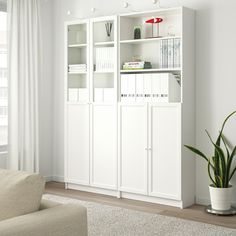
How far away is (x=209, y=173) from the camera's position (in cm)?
486

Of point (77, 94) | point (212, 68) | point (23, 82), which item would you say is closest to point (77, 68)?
point (77, 94)

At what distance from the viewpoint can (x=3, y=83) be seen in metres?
5.91

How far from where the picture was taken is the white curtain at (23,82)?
19.3 ft

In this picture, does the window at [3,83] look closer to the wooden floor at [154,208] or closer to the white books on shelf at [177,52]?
the wooden floor at [154,208]

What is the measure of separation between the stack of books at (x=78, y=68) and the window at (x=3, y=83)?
32.5 inches

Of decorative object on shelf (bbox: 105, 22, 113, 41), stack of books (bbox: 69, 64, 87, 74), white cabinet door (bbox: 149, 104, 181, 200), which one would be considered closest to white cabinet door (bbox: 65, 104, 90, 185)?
stack of books (bbox: 69, 64, 87, 74)

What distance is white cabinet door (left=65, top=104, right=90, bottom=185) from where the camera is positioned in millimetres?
5805

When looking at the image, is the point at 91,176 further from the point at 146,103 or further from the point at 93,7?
the point at 93,7

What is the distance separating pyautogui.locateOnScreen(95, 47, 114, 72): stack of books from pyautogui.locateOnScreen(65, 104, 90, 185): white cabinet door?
504mm

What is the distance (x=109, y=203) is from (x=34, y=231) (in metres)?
→ 2.84

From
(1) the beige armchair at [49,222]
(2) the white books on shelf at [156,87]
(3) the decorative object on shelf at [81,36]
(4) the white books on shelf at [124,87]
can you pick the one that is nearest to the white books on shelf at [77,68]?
(3) the decorative object on shelf at [81,36]

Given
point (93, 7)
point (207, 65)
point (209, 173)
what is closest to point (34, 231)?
point (209, 173)

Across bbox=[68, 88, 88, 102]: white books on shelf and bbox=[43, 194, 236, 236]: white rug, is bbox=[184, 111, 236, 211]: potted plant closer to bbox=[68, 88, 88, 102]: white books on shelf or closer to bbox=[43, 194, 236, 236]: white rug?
bbox=[43, 194, 236, 236]: white rug

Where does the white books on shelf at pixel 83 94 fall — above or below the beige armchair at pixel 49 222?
above
